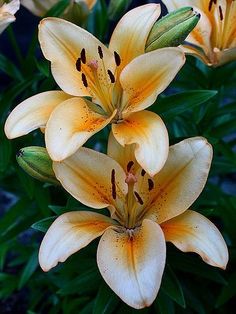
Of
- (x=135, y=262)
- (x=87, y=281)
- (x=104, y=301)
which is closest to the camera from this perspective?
(x=135, y=262)

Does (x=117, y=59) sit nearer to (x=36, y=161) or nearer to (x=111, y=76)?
(x=111, y=76)

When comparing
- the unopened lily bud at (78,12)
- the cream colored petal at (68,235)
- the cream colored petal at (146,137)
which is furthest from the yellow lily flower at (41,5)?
the cream colored petal at (68,235)

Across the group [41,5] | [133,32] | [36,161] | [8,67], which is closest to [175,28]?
[133,32]

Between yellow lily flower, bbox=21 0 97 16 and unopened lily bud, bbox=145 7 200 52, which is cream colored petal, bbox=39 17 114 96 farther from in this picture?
yellow lily flower, bbox=21 0 97 16

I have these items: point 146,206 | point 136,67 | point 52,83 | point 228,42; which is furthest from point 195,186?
point 52,83

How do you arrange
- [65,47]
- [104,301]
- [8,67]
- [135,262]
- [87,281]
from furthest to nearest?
[8,67] < [87,281] < [104,301] < [65,47] < [135,262]
